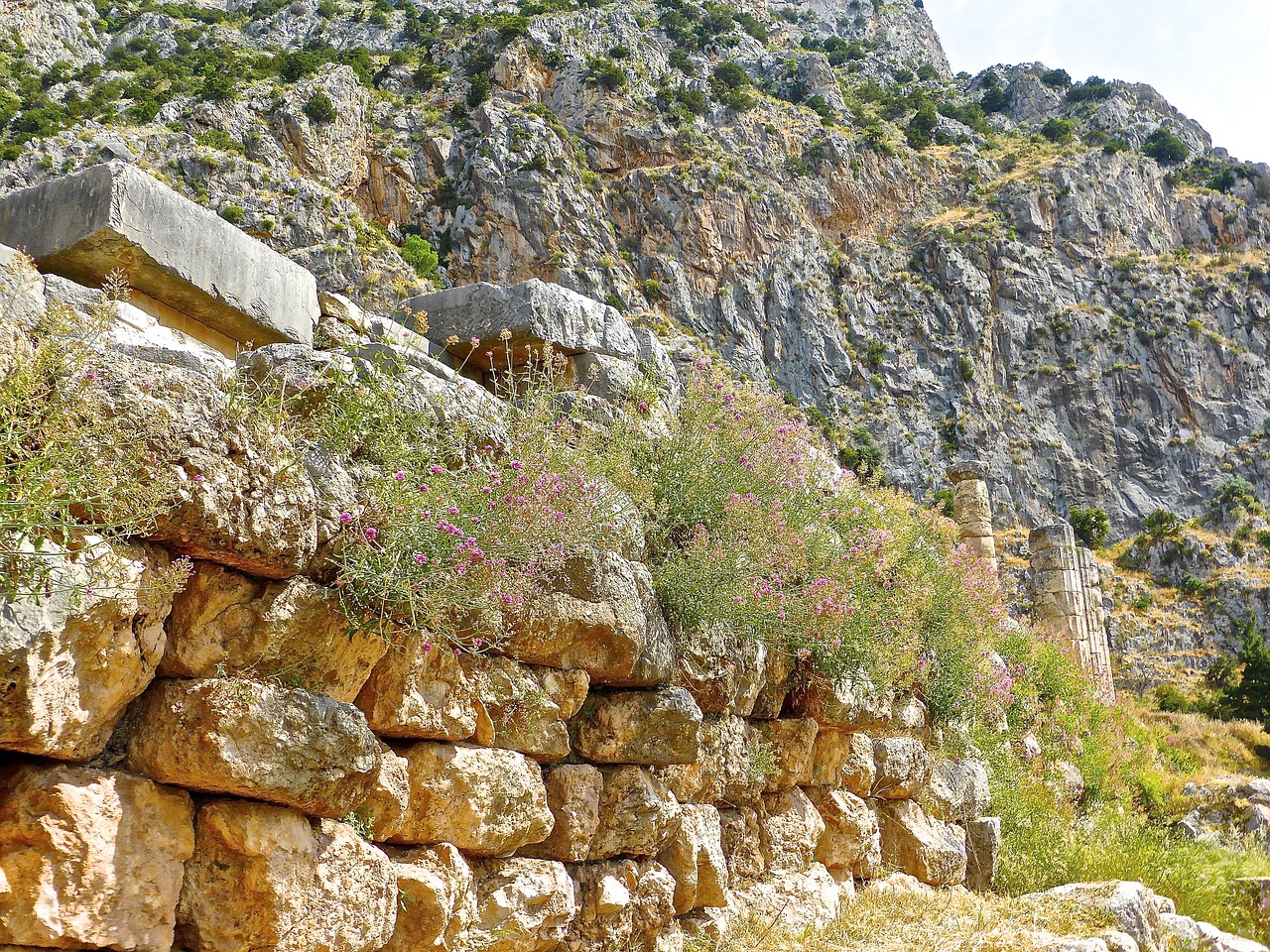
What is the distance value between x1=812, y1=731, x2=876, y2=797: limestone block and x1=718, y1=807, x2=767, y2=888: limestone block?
74 centimetres

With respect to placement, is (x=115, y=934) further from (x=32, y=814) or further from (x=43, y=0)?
(x=43, y=0)

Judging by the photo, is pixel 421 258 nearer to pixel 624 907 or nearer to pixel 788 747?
pixel 788 747

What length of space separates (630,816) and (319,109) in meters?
42.2

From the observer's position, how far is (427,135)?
146 ft

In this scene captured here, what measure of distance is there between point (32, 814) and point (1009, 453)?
167 feet

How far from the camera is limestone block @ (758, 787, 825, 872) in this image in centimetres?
485

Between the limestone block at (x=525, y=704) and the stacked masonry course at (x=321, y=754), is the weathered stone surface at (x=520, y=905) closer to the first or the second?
the stacked masonry course at (x=321, y=754)

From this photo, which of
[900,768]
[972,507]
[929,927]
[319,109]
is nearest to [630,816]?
[929,927]

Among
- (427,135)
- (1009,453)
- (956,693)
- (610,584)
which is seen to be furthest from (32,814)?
(1009,453)

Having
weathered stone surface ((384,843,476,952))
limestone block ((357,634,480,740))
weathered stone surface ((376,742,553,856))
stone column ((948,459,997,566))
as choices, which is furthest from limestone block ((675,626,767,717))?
stone column ((948,459,997,566))

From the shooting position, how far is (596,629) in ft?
12.0

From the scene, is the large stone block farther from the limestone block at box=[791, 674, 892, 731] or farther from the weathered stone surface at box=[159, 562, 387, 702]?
the limestone block at box=[791, 674, 892, 731]

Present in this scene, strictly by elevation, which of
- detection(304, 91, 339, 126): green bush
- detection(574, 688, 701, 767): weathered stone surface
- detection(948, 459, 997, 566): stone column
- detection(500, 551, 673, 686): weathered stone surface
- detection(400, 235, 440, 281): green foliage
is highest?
detection(304, 91, 339, 126): green bush

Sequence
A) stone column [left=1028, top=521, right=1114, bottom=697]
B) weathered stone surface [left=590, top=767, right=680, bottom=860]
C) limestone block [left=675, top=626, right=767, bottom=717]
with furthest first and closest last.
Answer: stone column [left=1028, top=521, right=1114, bottom=697] → limestone block [left=675, top=626, right=767, bottom=717] → weathered stone surface [left=590, top=767, right=680, bottom=860]
